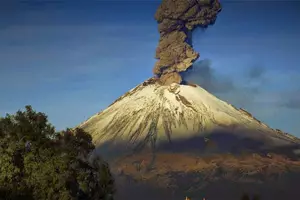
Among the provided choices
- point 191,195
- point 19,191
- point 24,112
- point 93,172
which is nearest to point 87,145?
point 93,172

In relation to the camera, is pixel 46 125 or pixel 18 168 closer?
pixel 18 168

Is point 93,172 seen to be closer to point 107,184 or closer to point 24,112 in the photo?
point 107,184

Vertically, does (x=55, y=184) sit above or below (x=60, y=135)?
below

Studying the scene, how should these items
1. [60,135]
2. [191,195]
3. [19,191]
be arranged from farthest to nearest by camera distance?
[191,195] → [60,135] → [19,191]

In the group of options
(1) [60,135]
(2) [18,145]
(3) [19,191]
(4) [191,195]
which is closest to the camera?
(3) [19,191]

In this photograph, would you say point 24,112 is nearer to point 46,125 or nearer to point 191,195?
point 46,125

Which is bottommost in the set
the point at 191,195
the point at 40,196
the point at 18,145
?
the point at 40,196
